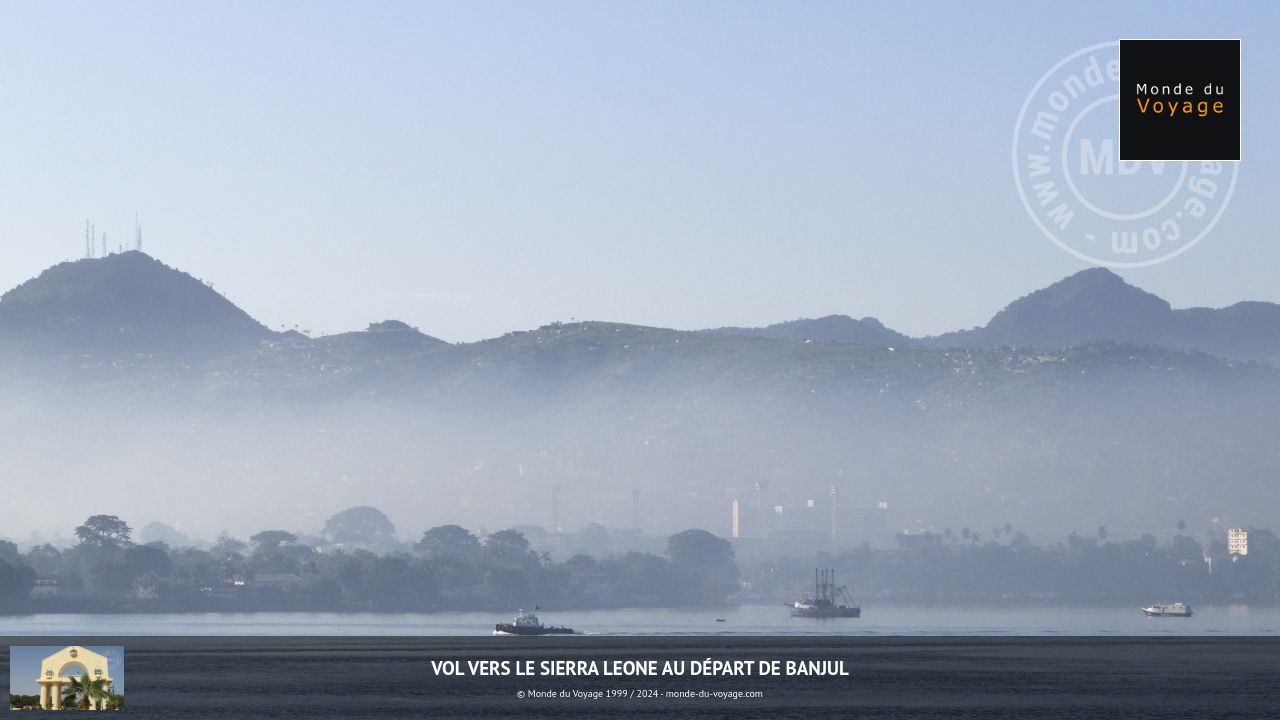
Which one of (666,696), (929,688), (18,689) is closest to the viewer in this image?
(18,689)

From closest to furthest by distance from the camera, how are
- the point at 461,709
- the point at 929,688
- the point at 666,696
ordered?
the point at 461,709 < the point at 666,696 < the point at 929,688

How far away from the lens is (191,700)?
571ft

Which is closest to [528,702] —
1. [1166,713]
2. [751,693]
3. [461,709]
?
[461,709]

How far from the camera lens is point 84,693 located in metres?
130

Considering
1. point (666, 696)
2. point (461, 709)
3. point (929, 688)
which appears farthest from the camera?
point (929, 688)

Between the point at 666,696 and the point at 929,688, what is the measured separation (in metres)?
40.0

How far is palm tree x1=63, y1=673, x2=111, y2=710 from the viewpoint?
125938mm

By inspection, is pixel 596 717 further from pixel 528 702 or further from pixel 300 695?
pixel 300 695

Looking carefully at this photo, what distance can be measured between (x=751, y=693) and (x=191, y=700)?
53110 millimetres

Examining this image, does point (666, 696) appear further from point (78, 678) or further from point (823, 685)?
point (78, 678)

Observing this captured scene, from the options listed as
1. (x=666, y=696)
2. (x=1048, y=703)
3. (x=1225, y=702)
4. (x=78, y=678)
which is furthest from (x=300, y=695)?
(x=1225, y=702)

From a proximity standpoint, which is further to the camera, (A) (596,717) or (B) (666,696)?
(B) (666,696)

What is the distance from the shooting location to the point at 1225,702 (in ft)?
570

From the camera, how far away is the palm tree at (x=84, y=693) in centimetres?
12594
